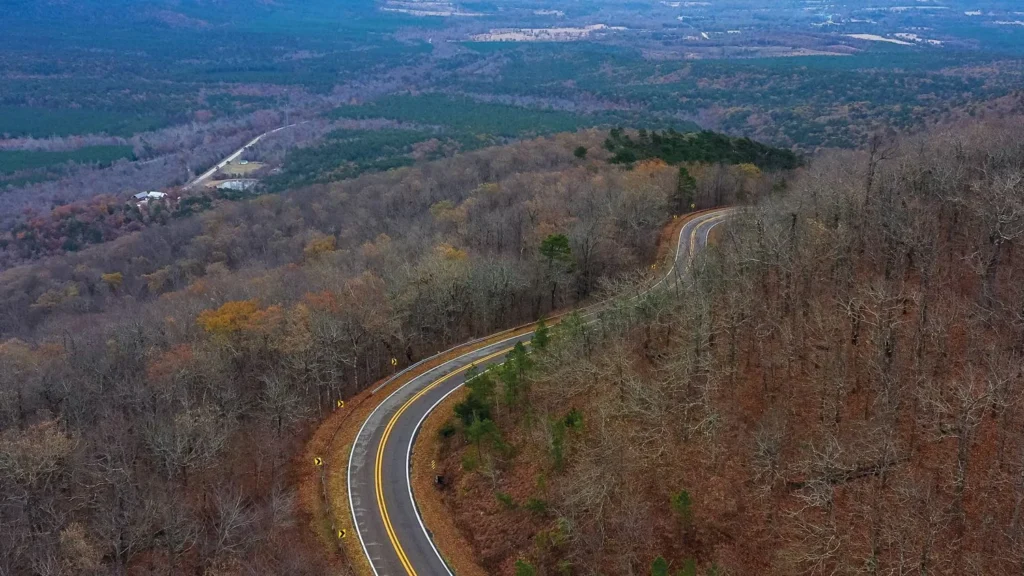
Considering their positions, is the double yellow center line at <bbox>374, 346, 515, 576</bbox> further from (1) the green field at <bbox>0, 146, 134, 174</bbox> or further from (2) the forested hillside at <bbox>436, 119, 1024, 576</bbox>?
(1) the green field at <bbox>0, 146, 134, 174</bbox>

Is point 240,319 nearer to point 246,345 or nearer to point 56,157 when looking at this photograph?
point 246,345

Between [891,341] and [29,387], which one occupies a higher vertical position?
[891,341]

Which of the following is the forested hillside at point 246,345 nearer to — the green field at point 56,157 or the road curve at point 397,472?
the road curve at point 397,472

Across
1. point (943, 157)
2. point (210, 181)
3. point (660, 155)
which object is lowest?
point (210, 181)

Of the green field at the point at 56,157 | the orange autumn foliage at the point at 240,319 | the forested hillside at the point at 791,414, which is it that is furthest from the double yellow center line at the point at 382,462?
the green field at the point at 56,157

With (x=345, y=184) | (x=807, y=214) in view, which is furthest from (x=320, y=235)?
(x=807, y=214)

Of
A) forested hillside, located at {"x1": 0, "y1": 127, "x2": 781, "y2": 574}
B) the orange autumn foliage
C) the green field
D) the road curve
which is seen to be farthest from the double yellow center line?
the green field

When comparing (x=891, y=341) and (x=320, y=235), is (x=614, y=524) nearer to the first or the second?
(x=891, y=341)
